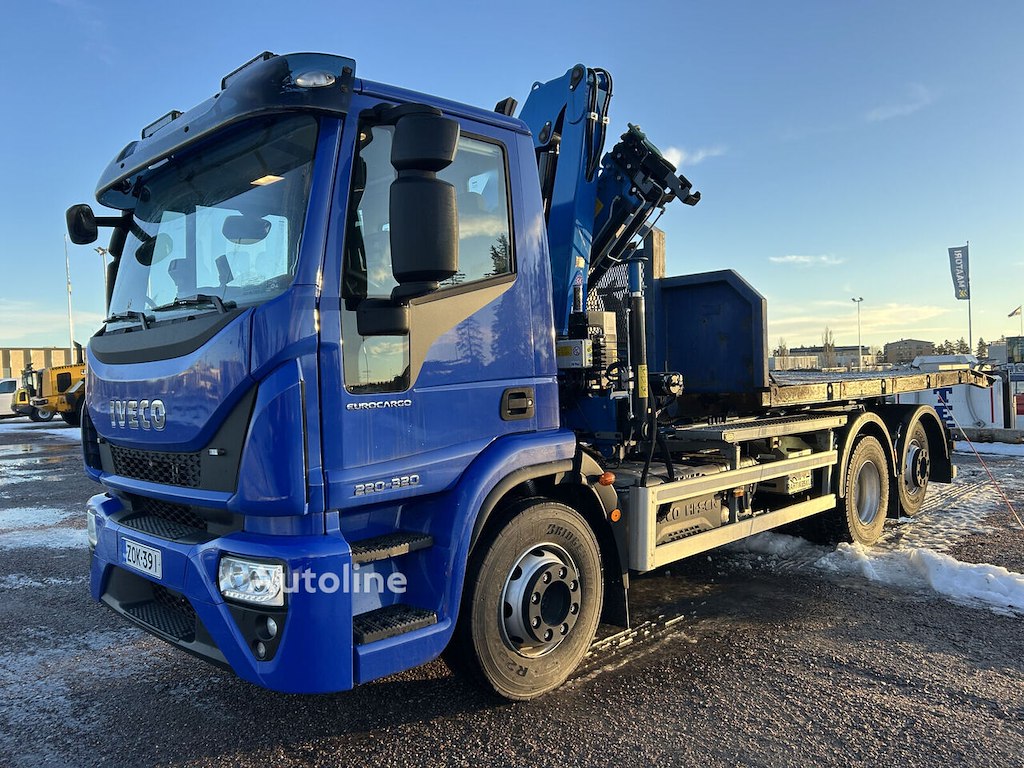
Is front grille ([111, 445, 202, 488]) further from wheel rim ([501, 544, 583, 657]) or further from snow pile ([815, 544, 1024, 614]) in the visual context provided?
snow pile ([815, 544, 1024, 614])

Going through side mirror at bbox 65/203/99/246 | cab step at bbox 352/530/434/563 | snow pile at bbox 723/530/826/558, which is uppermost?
side mirror at bbox 65/203/99/246

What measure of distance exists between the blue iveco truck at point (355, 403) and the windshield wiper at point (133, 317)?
2cm

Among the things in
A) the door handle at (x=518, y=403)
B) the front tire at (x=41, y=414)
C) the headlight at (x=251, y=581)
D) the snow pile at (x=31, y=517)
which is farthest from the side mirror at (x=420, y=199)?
the front tire at (x=41, y=414)

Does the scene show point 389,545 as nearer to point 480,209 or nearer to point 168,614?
point 168,614

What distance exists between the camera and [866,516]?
22.5 feet

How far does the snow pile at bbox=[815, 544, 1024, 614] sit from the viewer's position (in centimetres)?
498

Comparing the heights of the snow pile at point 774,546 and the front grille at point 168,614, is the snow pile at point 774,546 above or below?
below

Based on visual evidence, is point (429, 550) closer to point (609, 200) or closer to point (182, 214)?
point (182, 214)

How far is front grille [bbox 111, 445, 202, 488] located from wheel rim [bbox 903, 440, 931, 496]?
7.00 meters

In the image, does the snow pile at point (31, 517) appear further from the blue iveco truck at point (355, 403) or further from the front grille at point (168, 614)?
the front grille at point (168, 614)

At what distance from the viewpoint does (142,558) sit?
325 cm

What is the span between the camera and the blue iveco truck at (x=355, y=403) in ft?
9.30

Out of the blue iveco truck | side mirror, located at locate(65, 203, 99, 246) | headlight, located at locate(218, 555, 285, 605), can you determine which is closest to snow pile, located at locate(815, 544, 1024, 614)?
the blue iveco truck
